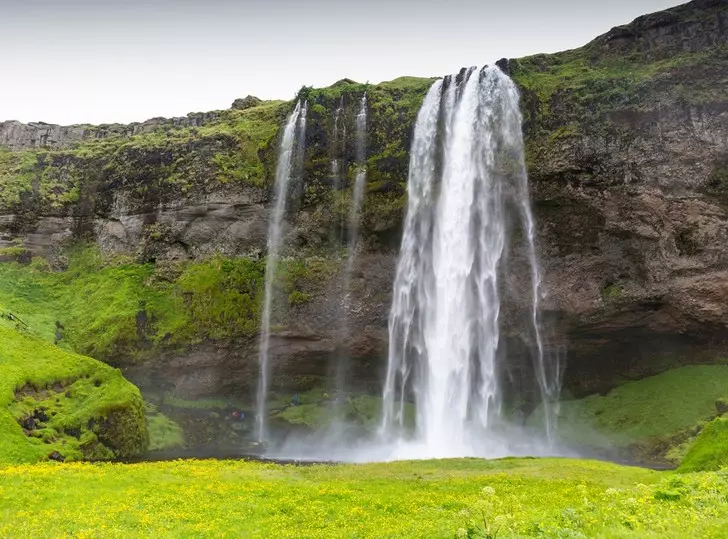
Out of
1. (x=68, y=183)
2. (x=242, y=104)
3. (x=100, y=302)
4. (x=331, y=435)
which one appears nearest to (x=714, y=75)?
(x=331, y=435)

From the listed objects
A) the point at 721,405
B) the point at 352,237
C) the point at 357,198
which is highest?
the point at 357,198

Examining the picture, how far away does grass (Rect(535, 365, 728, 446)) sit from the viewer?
41.2 meters

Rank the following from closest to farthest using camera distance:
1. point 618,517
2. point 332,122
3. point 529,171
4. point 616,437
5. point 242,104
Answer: point 618,517
point 616,437
point 529,171
point 332,122
point 242,104

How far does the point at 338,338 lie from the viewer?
5266 cm

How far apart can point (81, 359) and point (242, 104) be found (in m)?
41.8

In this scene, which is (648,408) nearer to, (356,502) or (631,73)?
(631,73)

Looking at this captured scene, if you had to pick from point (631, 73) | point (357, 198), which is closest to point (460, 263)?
point (357, 198)

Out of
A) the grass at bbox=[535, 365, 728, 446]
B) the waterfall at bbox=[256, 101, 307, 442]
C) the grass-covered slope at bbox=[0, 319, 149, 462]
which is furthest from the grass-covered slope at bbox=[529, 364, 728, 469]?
the grass-covered slope at bbox=[0, 319, 149, 462]

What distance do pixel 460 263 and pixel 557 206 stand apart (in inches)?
363

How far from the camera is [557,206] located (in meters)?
47.6

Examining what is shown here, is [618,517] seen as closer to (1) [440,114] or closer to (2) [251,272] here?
(1) [440,114]

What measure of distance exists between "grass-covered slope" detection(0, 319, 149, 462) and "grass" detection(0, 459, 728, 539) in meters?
9.96

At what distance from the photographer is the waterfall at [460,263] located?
46.2 metres

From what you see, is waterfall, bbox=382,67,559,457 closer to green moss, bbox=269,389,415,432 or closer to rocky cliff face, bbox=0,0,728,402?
green moss, bbox=269,389,415,432
